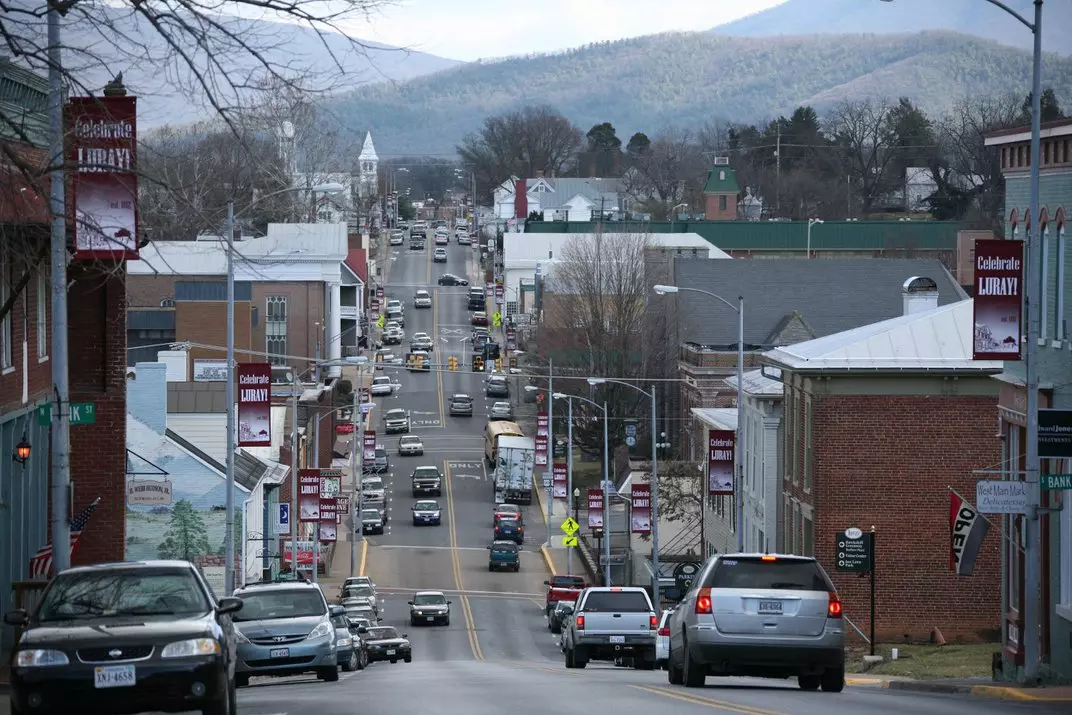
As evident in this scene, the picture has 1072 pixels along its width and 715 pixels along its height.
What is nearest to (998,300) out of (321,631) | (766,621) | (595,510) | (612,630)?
(766,621)

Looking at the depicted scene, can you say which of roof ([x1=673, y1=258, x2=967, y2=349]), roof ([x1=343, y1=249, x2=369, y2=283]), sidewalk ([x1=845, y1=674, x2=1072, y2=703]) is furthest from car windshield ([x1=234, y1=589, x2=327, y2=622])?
roof ([x1=343, y1=249, x2=369, y2=283])

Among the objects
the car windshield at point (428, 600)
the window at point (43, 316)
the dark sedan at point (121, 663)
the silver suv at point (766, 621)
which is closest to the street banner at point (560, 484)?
the car windshield at point (428, 600)

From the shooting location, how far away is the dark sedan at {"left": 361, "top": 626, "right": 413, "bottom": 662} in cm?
3906

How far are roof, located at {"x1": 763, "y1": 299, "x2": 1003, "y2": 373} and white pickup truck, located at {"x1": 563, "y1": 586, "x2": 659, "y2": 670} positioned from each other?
36.6 feet

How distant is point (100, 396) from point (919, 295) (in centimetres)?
2719

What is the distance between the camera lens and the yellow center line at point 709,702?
14980 millimetres

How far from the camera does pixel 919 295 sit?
4909cm

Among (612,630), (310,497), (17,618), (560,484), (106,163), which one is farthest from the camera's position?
(560,484)

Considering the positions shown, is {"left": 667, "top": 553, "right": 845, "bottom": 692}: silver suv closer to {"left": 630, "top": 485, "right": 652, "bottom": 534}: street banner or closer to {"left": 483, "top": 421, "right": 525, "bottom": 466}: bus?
{"left": 630, "top": 485, "right": 652, "bottom": 534}: street banner

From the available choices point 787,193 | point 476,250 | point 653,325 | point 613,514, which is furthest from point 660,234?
point 476,250

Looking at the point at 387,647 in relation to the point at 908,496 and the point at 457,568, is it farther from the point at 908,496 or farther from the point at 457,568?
the point at 457,568

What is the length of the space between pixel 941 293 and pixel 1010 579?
56367 millimetres

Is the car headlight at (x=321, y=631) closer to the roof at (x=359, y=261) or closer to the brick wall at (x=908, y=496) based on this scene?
the brick wall at (x=908, y=496)

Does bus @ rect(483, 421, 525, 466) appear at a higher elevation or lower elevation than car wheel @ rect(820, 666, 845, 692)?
lower
